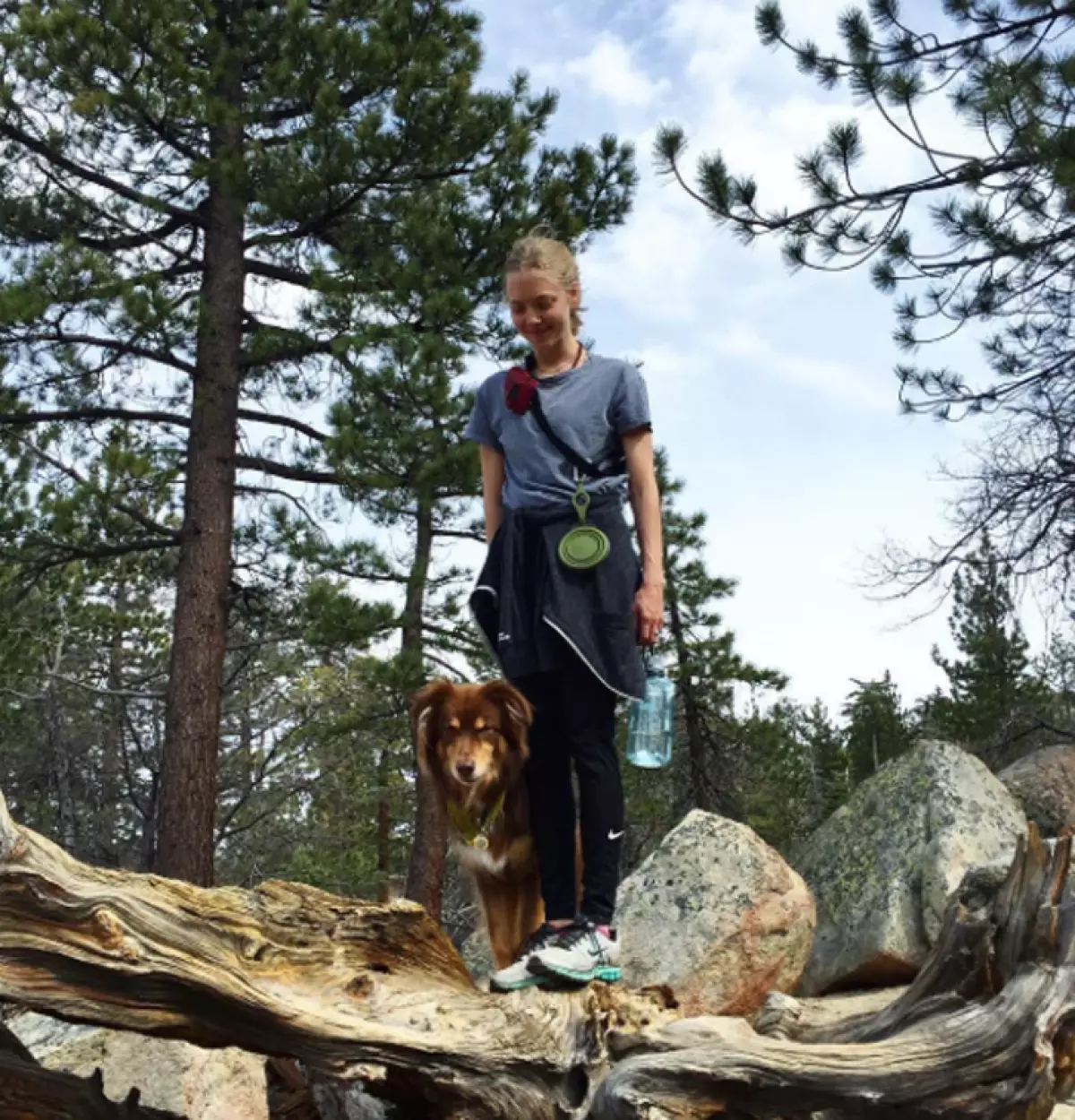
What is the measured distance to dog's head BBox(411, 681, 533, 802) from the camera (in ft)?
12.2

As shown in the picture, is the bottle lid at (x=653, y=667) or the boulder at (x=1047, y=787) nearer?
the bottle lid at (x=653, y=667)

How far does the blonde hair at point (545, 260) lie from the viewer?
145 inches

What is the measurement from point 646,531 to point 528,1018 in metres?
1.46

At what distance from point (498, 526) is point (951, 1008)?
6.41 feet

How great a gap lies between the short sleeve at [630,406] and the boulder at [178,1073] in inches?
113

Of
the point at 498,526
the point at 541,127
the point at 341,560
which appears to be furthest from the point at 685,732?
the point at 498,526

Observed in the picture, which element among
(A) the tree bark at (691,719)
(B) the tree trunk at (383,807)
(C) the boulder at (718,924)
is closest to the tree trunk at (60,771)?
(B) the tree trunk at (383,807)

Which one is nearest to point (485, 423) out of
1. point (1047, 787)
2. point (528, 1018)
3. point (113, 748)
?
point (528, 1018)

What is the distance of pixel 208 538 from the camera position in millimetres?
10789

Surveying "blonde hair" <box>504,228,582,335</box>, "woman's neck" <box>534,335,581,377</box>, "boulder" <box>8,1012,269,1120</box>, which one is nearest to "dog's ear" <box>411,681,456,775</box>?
"woman's neck" <box>534,335,581,377</box>

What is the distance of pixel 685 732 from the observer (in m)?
18.0

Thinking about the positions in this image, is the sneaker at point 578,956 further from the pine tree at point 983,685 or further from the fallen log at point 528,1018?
the pine tree at point 983,685

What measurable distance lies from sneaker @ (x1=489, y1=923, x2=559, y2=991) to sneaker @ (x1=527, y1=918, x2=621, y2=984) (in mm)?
18

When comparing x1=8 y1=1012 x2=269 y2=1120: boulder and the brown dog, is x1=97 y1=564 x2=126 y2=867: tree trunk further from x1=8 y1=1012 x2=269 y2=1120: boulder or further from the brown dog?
the brown dog
